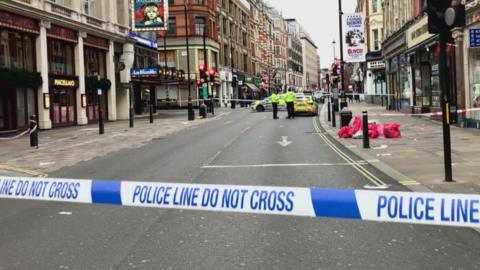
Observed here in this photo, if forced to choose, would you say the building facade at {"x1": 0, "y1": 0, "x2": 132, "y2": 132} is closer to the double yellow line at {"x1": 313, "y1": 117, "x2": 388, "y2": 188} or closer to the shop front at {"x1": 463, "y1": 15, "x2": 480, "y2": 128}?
the double yellow line at {"x1": 313, "y1": 117, "x2": 388, "y2": 188}

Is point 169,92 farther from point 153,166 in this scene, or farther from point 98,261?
point 98,261

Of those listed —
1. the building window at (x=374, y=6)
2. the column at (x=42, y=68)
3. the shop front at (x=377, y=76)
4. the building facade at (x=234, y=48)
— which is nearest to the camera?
the column at (x=42, y=68)

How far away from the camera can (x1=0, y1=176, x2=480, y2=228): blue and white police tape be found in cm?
475

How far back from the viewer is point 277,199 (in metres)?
5.25

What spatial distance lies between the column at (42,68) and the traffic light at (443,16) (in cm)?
2547

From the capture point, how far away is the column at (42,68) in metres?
31.3

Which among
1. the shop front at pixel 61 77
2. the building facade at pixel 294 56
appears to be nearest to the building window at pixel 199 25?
the shop front at pixel 61 77

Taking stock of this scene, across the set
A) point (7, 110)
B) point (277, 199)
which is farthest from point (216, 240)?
point (7, 110)

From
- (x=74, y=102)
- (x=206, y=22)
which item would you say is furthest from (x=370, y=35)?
(x=74, y=102)

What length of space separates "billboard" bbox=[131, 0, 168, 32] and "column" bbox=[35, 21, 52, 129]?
989cm

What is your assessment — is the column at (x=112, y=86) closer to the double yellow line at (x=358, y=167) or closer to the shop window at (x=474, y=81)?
the double yellow line at (x=358, y=167)

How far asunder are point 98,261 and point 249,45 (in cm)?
9732

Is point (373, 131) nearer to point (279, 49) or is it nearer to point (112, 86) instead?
point (112, 86)

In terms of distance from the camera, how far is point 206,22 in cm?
7156
